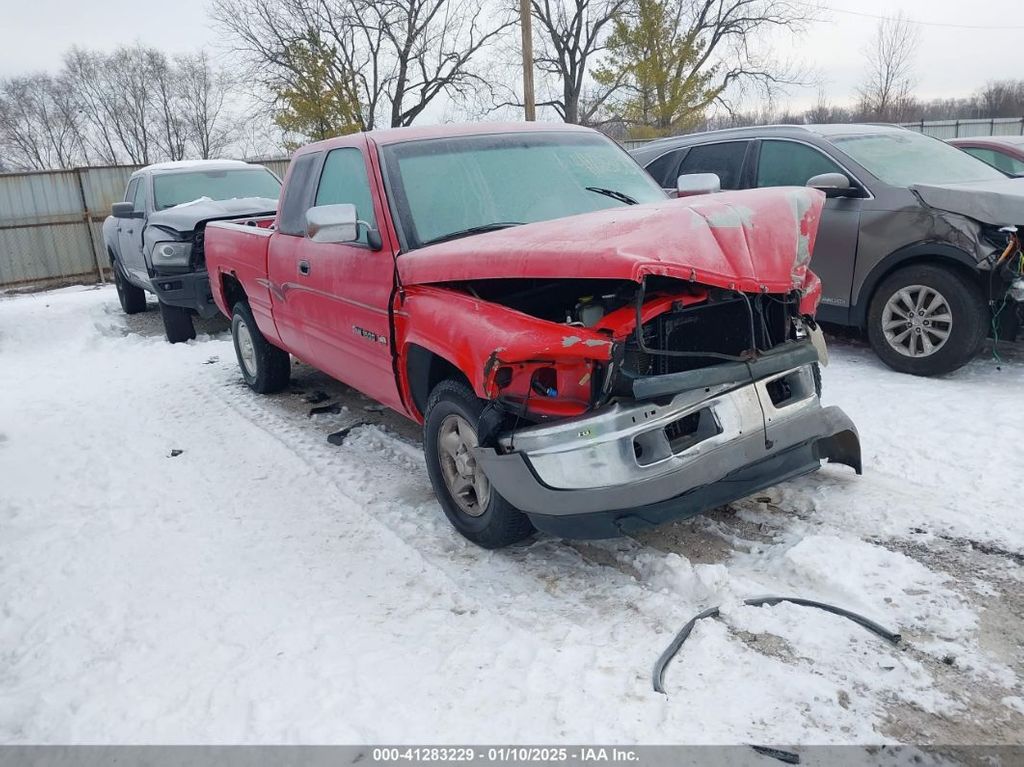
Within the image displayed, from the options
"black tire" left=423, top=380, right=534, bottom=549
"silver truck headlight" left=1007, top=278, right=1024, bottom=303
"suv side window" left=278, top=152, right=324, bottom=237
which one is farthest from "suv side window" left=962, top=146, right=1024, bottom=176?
"black tire" left=423, top=380, right=534, bottom=549

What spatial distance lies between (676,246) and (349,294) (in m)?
2.25

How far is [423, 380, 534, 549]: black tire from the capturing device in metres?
3.53

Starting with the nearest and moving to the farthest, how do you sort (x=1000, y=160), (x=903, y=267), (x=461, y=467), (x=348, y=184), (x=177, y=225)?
(x=461, y=467)
(x=348, y=184)
(x=903, y=267)
(x=177, y=225)
(x=1000, y=160)

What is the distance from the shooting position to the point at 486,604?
10.8 ft

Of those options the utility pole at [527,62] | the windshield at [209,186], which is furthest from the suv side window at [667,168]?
the utility pole at [527,62]

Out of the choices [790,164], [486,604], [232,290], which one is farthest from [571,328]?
[232,290]

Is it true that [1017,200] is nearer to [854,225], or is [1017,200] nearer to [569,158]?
[854,225]

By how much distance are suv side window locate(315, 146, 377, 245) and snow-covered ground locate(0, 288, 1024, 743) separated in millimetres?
1581

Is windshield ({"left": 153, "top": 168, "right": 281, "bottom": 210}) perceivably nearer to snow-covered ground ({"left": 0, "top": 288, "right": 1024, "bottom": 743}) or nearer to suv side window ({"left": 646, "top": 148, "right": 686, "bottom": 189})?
suv side window ({"left": 646, "top": 148, "right": 686, "bottom": 189})

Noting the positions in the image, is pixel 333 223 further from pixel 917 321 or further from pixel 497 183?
pixel 917 321

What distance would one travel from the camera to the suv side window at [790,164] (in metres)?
6.52

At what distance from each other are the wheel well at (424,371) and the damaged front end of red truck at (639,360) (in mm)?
212

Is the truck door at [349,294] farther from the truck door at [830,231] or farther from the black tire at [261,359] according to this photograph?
the truck door at [830,231]

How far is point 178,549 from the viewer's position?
3.98 meters
